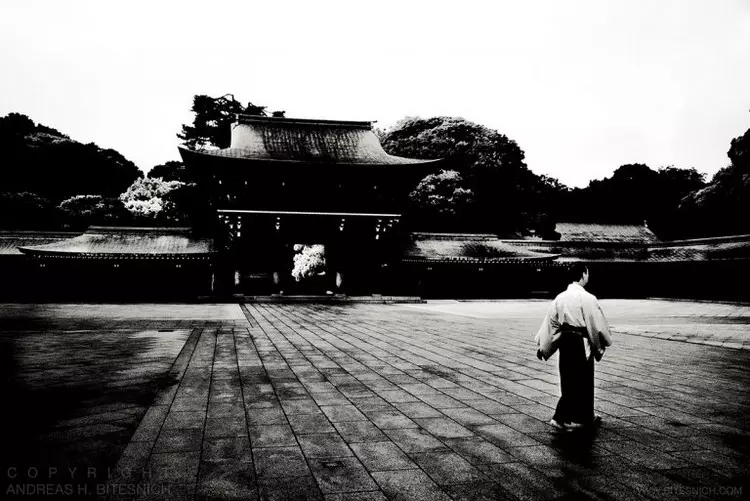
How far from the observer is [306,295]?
81.7 ft

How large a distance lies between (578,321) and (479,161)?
112 feet

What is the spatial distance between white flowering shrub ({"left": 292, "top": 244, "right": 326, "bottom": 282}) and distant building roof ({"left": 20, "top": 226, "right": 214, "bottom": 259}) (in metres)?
17.4

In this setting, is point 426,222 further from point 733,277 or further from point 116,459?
point 116,459

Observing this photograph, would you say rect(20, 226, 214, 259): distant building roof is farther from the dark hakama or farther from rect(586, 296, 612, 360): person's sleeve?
rect(586, 296, 612, 360): person's sleeve

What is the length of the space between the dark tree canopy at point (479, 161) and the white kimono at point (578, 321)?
1240 inches

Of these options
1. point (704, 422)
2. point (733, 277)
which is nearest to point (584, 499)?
point (704, 422)

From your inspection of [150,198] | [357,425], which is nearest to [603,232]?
[150,198]

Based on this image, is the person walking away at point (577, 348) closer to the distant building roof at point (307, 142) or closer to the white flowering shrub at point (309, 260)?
the distant building roof at point (307, 142)

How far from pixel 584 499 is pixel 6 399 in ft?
19.0

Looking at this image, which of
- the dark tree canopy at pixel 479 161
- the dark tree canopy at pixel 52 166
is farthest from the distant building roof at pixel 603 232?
the dark tree canopy at pixel 52 166

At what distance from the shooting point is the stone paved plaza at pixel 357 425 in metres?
3.19

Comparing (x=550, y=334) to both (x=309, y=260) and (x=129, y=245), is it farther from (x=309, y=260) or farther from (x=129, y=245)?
(x=309, y=260)

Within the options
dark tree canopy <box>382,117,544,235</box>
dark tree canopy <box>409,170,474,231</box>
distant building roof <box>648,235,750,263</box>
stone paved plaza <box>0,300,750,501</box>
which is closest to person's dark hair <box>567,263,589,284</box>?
stone paved plaza <box>0,300,750,501</box>

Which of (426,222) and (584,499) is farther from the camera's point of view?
(426,222)
